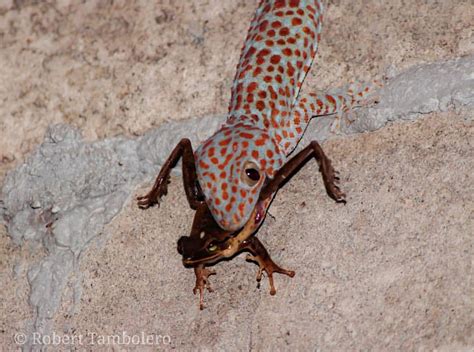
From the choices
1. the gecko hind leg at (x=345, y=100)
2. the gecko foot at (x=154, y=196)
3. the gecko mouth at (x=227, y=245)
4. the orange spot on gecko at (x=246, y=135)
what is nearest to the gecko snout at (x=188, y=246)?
the gecko mouth at (x=227, y=245)

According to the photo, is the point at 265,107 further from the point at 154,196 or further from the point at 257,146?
the point at 154,196

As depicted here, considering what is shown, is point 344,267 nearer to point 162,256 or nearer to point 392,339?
point 392,339

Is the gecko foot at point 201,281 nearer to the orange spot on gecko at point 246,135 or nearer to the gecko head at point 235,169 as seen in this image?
the gecko head at point 235,169

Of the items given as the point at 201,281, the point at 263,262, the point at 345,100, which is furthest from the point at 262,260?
the point at 345,100

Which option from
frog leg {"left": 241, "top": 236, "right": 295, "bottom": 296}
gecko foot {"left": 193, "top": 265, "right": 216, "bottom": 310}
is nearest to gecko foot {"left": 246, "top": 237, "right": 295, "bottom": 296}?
frog leg {"left": 241, "top": 236, "right": 295, "bottom": 296}

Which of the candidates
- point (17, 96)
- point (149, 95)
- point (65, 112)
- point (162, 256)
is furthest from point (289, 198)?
point (17, 96)
